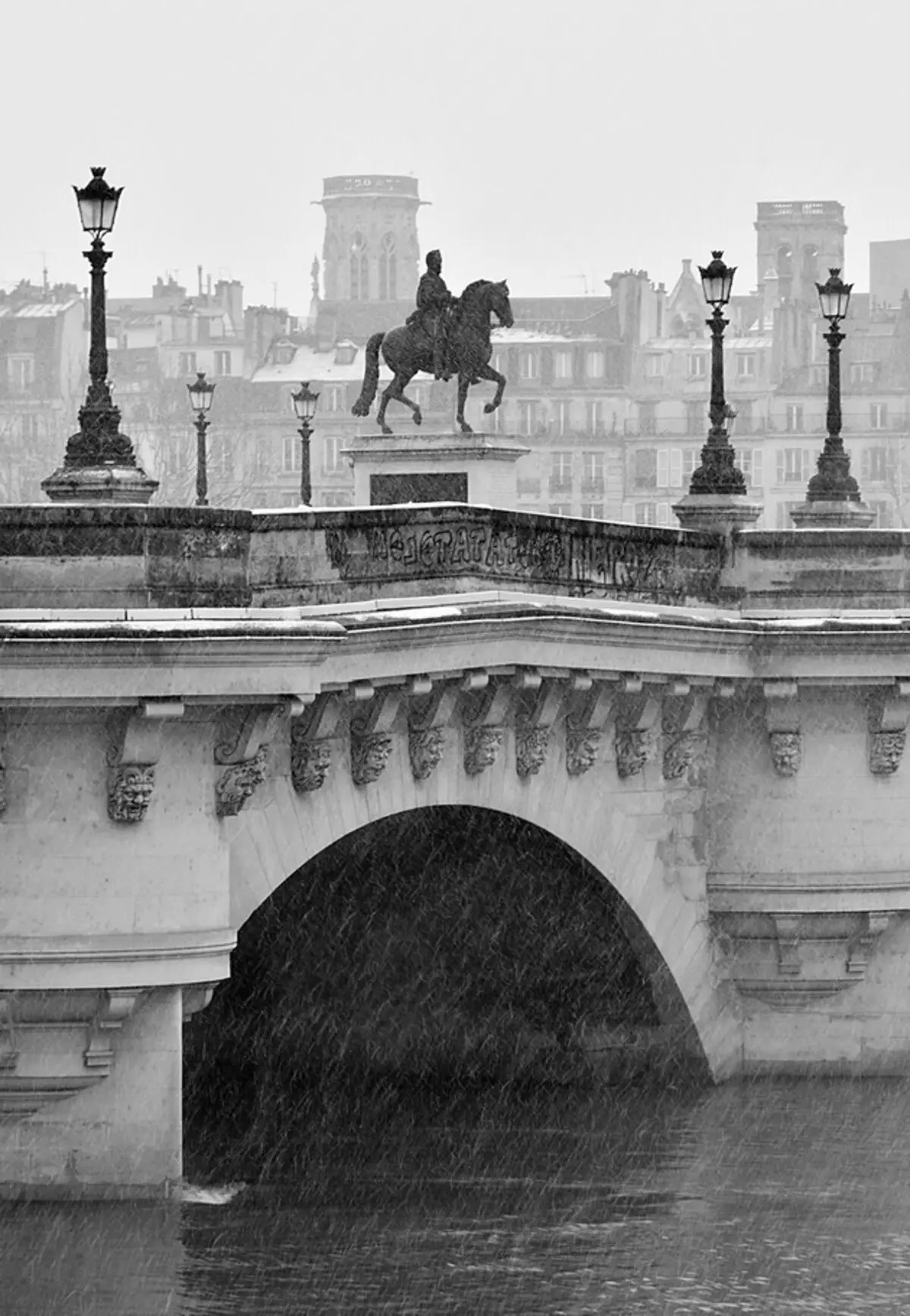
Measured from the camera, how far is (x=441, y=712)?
26203 mm

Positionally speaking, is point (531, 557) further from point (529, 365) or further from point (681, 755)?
point (529, 365)

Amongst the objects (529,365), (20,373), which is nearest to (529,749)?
(20,373)

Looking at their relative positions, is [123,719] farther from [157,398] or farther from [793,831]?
[157,398]

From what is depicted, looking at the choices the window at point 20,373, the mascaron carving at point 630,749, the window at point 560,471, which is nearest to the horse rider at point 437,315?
the mascaron carving at point 630,749

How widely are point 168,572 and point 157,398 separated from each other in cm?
9621

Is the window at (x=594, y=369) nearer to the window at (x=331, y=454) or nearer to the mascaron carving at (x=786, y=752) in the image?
the window at (x=331, y=454)

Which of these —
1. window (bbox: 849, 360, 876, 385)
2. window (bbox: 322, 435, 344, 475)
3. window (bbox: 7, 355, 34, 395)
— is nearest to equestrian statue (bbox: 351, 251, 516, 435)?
window (bbox: 7, 355, 34, 395)

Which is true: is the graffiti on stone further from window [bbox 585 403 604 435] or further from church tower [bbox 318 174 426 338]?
church tower [bbox 318 174 426 338]

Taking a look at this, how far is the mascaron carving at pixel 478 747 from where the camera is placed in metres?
27.0

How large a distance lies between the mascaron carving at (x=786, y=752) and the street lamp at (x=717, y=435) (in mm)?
2915

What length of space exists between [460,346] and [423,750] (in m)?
14.2

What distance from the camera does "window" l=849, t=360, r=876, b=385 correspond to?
130125 millimetres

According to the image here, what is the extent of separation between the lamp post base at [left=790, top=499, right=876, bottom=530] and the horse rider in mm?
5857

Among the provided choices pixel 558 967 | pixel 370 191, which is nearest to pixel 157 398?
pixel 370 191
